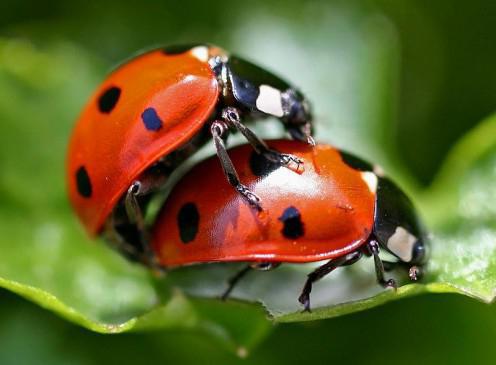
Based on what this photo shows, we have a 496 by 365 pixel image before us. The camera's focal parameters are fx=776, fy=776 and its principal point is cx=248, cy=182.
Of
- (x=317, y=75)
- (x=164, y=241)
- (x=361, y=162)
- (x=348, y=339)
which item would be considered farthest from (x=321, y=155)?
(x=317, y=75)

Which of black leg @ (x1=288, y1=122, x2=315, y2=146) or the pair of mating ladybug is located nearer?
the pair of mating ladybug

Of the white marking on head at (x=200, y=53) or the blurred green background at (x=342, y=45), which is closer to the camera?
the white marking on head at (x=200, y=53)

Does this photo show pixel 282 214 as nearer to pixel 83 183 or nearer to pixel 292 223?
pixel 292 223

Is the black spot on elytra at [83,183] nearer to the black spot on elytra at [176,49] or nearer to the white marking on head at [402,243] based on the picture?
the black spot on elytra at [176,49]

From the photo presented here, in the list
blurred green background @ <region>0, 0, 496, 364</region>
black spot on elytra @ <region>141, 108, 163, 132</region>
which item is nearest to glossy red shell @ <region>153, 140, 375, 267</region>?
black spot on elytra @ <region>141, 108, 163, 132</region>

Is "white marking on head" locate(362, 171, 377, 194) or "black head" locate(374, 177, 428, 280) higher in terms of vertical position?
"white marking on head" locate(362, 171, 377, 194)

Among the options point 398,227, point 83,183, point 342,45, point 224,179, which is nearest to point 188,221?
point 224,179

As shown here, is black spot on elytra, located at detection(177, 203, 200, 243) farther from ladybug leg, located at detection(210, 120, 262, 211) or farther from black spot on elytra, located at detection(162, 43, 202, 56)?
black spot on elytra, located at detection(162, 43, 202, 56)

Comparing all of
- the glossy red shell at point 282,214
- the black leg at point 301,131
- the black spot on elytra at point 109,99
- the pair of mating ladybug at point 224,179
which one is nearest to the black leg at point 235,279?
the pair of mating ladybug at point 224,179
